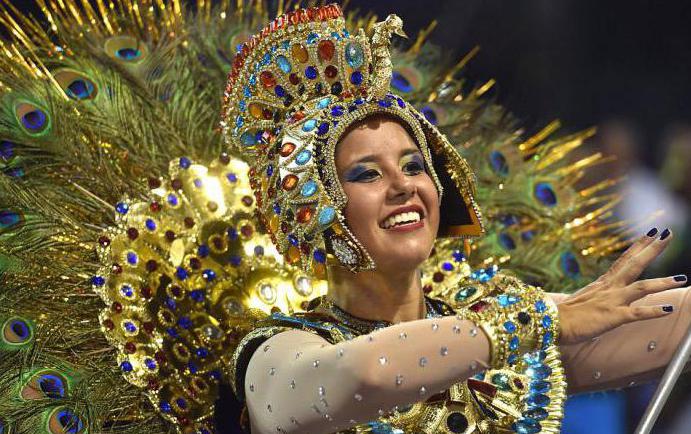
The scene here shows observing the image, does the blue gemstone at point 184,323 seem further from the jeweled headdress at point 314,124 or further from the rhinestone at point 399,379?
the rhinestone at point 399,379

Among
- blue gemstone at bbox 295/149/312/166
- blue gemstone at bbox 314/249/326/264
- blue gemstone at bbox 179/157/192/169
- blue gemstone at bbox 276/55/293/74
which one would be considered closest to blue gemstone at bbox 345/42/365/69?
blue gemstone at bbox 276/55/293/74

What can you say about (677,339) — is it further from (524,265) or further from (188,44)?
(188,44)

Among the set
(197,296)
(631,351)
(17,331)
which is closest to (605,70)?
(631,351)

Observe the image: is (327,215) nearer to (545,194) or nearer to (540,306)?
(540,306)

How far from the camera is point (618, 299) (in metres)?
1.80

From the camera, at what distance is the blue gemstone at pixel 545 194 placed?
2777 mm

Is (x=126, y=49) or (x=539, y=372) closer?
(x=539, y=372)

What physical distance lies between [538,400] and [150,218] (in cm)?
88

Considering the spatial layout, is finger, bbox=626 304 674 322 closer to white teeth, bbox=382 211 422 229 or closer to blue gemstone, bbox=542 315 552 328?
blue gemstone, bbox=542 315 552 328

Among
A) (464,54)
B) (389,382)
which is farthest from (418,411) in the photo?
(464,54)

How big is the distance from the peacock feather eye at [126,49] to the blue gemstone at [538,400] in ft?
3.71

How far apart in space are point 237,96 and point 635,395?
48.6 inches

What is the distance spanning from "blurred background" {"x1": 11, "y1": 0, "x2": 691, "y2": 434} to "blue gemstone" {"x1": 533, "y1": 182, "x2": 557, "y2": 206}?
1.40ft

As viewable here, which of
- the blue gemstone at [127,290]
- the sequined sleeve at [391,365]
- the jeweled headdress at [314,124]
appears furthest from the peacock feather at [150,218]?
the sequined sleeve at [391,365]
